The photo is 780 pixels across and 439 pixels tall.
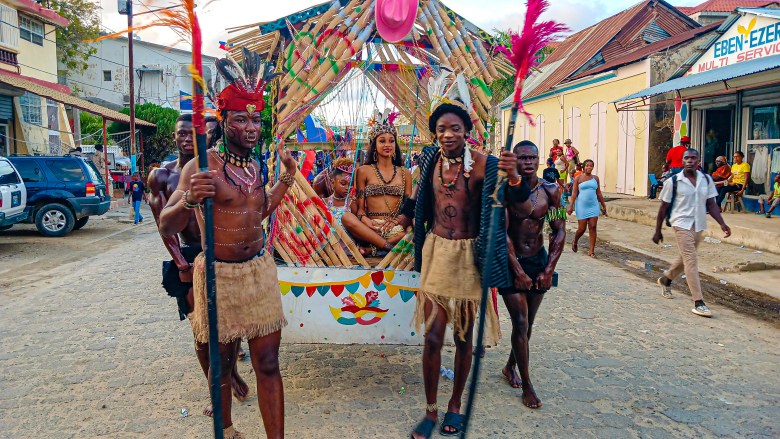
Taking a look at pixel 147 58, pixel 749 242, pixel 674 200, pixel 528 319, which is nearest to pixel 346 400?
pixel 528 319

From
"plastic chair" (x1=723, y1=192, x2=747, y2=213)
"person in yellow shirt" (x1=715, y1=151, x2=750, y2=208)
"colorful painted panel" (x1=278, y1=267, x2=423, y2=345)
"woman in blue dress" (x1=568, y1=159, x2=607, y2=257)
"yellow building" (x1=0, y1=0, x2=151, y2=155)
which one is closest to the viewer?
"colorful painted panel" (x1=278, y1=267, x2=423, y2=345)

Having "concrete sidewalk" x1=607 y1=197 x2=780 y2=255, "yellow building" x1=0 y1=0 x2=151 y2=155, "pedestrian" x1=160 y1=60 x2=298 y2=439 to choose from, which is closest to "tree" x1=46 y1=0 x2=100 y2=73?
"yellow building" x1=0 y1=0 x2=151 y2=155

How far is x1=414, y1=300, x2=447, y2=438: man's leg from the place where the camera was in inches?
143

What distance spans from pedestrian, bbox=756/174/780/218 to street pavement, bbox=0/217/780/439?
7.13 m

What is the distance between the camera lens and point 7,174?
11.0m

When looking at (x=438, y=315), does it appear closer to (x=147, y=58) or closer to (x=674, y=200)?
(x=674, y=200)

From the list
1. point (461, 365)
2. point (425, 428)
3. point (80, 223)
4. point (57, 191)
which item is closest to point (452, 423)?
point (425, 428)

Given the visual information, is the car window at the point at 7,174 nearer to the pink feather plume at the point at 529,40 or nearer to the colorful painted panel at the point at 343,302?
the colorful painted panel at the point at 343,302

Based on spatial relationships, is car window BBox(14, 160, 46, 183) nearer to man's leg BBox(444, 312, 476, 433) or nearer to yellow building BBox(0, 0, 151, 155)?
yellow building BBox(0, 0, 151, 155)

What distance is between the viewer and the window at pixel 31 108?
20094mm

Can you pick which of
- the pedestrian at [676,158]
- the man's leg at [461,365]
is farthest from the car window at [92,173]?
the pedestrian at [676,158]

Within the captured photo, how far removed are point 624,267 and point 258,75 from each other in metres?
7.63

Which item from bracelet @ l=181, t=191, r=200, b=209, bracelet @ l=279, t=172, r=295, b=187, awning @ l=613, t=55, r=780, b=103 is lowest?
bracelet @ l=181, t=191, r=200, b=209

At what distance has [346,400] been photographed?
4.04 meters
